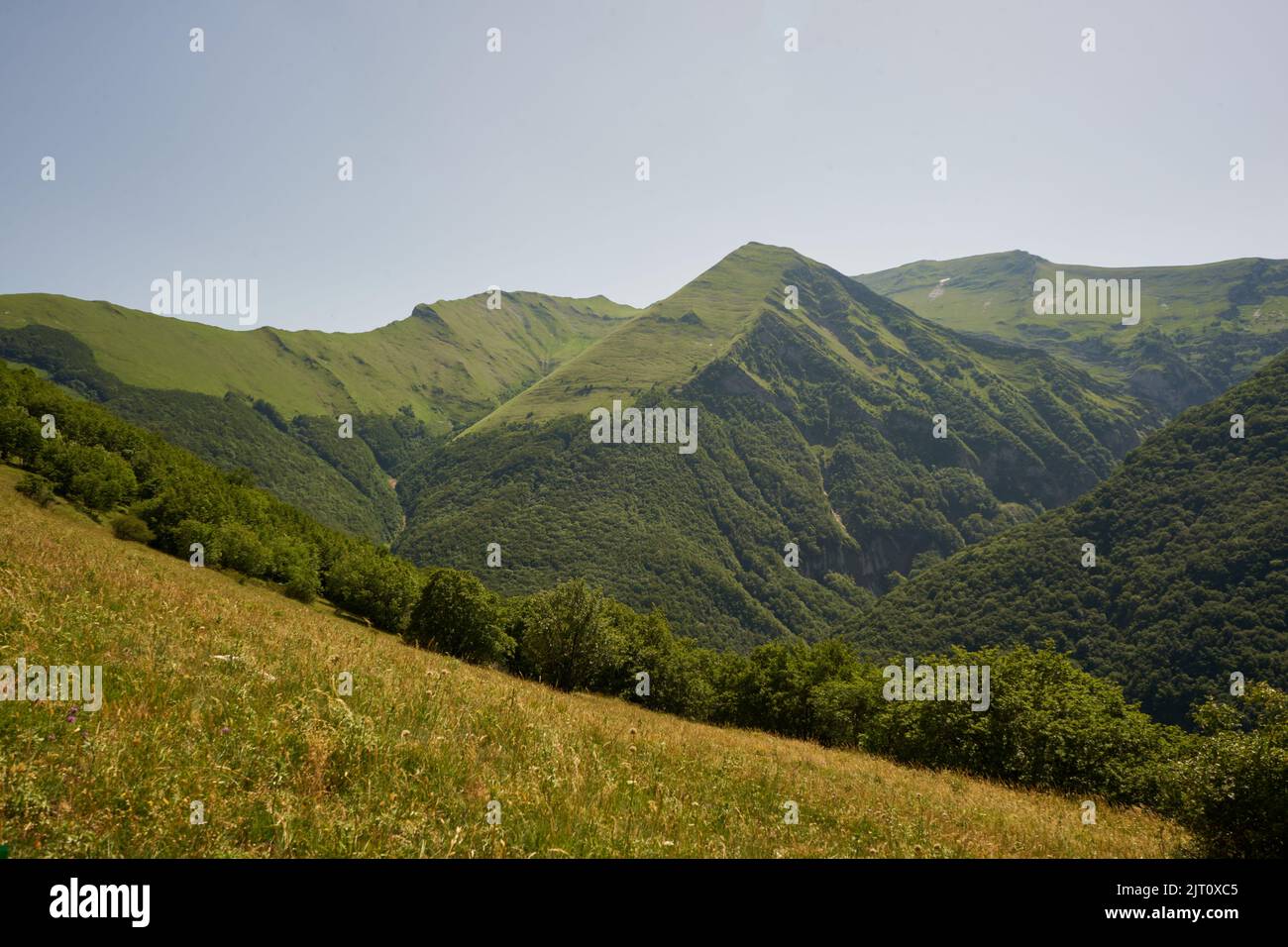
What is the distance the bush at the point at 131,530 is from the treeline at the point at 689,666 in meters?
0.18

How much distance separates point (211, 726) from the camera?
233 inches

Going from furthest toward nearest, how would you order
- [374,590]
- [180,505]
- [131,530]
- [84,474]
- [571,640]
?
[374,590] → [180,505] → [84,474] → [131,530] → [571,640]

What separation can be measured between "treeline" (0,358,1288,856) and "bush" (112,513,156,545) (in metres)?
0.18

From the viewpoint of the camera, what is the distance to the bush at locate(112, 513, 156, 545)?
196ft

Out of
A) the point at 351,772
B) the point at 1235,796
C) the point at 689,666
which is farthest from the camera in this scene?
the point at 689,666

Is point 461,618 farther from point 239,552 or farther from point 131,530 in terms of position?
point 131,530

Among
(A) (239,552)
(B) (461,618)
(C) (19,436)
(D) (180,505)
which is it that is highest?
(C) (19,436)

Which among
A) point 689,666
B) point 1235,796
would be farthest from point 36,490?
point 1235,796

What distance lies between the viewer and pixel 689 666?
70.7 meters

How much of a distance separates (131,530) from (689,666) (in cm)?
6128

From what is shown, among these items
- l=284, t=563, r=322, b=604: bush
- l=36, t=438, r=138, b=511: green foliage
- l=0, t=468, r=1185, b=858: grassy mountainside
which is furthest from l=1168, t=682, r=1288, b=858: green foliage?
l=36, t=438, r=138, b=511: green foliage
